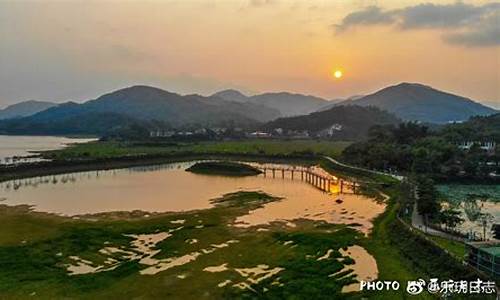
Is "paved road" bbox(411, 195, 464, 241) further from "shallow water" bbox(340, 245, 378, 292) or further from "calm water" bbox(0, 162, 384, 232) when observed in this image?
"shallow water" bbox(340, 245, 378, 292)

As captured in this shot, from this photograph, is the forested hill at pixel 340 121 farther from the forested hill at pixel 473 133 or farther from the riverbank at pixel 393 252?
the riverbank at pixel 393 252

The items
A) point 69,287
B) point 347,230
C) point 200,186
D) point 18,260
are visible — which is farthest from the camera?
point 200,186

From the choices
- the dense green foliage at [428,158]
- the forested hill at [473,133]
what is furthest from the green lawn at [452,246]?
the forested hill at [473,133]

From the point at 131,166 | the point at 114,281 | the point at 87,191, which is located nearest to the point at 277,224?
the point at 114,281

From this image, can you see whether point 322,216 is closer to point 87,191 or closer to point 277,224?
point 277,224

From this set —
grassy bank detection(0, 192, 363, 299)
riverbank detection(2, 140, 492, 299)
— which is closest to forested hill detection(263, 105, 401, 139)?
riverbank detection(2, 140, 492, 299)

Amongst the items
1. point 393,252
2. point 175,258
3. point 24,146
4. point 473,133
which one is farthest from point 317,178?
point 24,146

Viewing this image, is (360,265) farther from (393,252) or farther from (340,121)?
(340,121)
